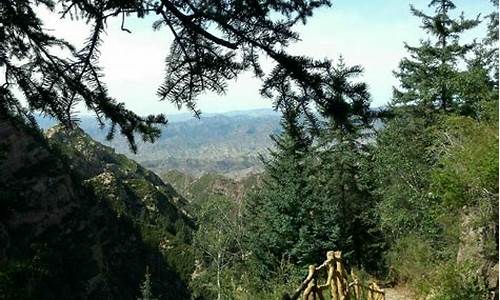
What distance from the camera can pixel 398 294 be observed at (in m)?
19.6

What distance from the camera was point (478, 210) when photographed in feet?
42.5

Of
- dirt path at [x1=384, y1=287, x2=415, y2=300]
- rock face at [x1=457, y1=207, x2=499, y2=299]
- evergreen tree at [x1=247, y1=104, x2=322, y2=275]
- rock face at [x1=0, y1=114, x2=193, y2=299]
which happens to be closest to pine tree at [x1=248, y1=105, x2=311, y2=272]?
evergreen tree at [x1=247, y1=104, x2=322, y2=275]

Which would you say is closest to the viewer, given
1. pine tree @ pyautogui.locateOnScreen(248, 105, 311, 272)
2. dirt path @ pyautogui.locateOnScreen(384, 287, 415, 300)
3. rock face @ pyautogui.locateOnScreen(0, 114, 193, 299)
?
dirt path @ pyautogui.locateOnScreen(384, 287, 415, 300)

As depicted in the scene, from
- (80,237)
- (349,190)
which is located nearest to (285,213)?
(349,190)

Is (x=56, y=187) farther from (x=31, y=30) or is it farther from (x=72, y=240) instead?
(x=31, y=30)

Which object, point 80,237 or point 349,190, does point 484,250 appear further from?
point 80,237

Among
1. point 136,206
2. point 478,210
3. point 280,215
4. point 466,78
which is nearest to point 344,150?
point 280,215

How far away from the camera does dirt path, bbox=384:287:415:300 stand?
18.6m

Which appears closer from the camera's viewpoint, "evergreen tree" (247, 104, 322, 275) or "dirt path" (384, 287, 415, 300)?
"dirt path" (384, 287, 415, 300)

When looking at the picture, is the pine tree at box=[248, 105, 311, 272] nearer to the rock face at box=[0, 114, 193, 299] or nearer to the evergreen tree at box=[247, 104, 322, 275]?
the evergreen tree at box=[247, 104, 322, 275]

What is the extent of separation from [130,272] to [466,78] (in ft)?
261

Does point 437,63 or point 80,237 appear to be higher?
point 437,63

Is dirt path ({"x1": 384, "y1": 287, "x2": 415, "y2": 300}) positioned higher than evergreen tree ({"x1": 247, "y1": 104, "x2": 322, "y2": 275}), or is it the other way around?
evergreen tree ({"x1": 247, "y1": 104, "x2": 322, "y2": 275})

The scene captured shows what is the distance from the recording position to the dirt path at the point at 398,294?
1863 centimetres
